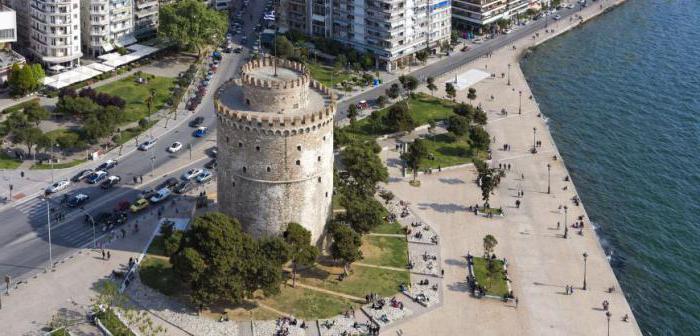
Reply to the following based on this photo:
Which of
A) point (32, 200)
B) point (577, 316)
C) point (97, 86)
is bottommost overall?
point (577, 316)

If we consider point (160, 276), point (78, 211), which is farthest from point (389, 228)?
point (78, 211)

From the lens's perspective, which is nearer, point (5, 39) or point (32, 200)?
point (32, 200)

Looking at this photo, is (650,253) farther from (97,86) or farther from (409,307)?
(97,86)

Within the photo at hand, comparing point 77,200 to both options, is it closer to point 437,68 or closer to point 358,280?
point 358,280

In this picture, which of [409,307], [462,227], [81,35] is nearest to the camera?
[409,307]

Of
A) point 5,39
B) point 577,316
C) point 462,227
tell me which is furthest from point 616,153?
point 5,39

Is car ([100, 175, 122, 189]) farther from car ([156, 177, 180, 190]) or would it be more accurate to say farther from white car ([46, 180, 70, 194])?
car ([156, 177, 180, 190])

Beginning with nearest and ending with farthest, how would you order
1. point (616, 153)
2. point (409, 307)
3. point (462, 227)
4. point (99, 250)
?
point (409, 307) < point (99, 250) < point (462, 227) < point (616, 153)

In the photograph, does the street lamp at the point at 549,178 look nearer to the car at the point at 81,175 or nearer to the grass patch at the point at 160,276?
the grass patch at the point at 160,276
